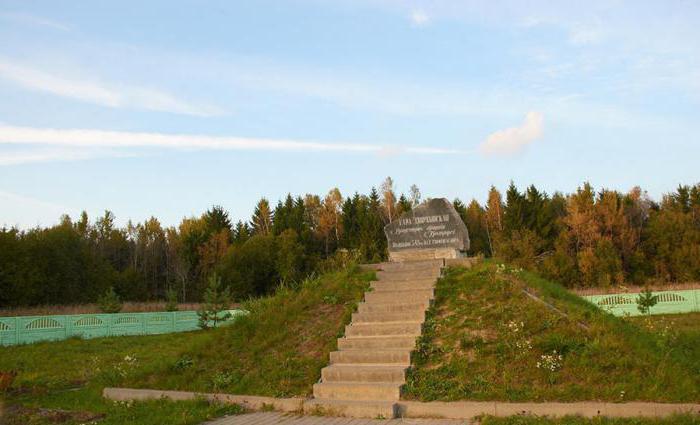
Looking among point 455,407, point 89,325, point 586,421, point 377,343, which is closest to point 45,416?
point 377,343

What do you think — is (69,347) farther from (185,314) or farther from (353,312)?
(353,312)

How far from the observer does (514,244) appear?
45594mm

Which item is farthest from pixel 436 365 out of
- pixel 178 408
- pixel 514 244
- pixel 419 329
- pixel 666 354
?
pixel 514 244

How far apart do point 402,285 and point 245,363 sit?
10.7ft

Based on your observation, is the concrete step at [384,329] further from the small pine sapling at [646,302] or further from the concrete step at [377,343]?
the small pine sapling at [646,302]

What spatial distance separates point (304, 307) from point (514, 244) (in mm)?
37678

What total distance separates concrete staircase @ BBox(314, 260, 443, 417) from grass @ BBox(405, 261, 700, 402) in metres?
0.25

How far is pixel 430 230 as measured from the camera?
12547 millimetres

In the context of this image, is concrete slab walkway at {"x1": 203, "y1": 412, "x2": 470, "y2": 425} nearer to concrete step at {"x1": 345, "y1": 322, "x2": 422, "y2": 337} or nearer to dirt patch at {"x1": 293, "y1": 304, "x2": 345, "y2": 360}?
dirt patch at {"x1": 293, "y1": 304, "x2": 345, "y2": 360}

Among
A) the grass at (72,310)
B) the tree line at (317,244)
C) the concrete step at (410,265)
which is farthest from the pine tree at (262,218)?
the concrete step at (410,265)

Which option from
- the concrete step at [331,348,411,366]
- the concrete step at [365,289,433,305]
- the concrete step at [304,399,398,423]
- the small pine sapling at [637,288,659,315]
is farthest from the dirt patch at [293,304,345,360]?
the small pine sapling at [637,288,659,315]

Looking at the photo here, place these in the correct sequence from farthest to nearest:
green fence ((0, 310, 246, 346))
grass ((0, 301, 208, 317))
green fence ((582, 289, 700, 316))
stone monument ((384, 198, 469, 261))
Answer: grass ((0, 301, 208, 317)) < green fence ((582, 289, 700, 316)) < green fence ((0, 310, 246, 346)) < stone monument ((384, 198, 469, 261))

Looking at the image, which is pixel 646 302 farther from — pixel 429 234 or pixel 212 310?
pixel 212 310

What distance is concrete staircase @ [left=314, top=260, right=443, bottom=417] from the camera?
746 centimetres
